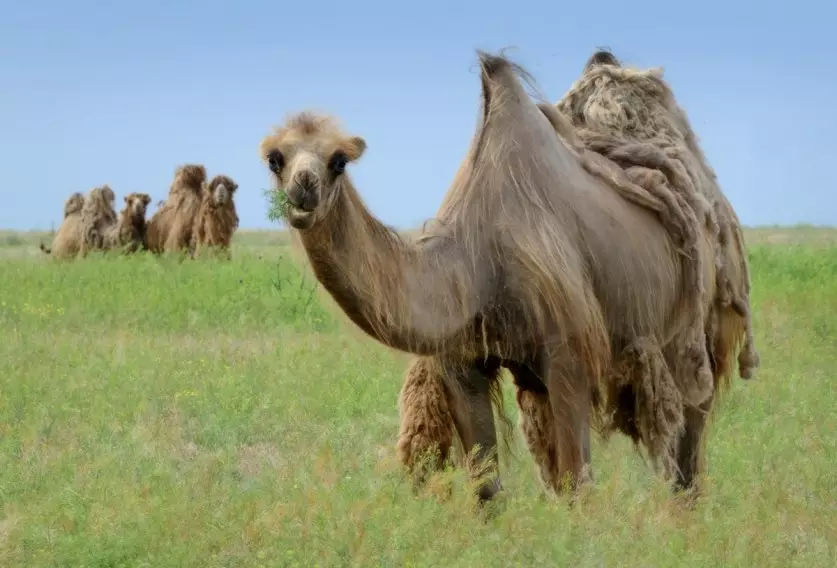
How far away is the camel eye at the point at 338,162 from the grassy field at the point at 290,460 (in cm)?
75

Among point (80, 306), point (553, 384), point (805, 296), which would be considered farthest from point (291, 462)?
point (805, 296)

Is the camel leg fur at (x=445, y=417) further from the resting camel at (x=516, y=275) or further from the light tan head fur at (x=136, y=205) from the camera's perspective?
the light tan head fur at (x=136, y=205)

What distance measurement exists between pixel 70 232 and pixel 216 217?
4175 mm

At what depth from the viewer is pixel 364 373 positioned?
35.9 feet

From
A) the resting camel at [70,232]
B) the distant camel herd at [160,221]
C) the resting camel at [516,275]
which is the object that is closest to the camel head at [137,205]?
the distant camel herd at [160,221]

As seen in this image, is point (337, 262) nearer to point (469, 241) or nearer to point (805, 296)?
point (469, 241)

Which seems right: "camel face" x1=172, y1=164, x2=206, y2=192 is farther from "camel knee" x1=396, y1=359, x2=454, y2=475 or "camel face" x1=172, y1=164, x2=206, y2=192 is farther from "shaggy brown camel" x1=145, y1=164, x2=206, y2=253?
"camel knee" x1=396, y1=359, x2=454, y2=475

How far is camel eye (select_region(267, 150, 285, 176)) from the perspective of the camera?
5.12m

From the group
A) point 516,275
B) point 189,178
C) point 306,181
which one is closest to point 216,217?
point 189,178

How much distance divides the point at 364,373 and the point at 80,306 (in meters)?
5.36

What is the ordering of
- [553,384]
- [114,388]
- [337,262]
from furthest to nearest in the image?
[114,388] → [553,384] → [337,262]

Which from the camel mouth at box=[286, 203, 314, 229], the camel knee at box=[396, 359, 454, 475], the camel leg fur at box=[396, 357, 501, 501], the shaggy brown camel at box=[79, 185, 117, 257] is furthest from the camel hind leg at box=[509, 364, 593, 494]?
the shaggy brown camel at box=[79, 185, 117, 257]

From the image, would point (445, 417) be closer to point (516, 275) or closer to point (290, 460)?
point (516, 275)

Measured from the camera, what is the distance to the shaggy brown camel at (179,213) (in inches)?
928
